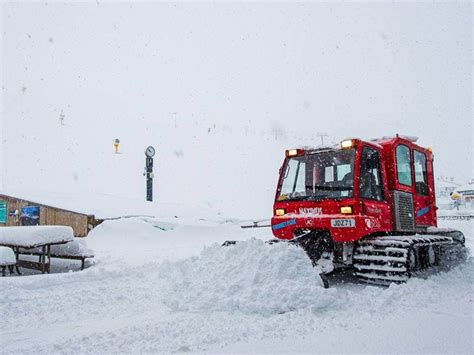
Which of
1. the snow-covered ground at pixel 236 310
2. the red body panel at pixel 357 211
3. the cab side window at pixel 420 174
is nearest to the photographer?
the snow-covered ground at pixel 236 310

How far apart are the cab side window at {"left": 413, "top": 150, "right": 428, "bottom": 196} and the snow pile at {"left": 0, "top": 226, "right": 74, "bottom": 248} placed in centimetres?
773

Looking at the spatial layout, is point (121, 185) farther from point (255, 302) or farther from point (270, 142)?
point (255, 302)

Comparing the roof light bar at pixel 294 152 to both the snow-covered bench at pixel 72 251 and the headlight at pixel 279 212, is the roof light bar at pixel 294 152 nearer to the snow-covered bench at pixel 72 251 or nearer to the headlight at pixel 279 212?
the headlight at pixel 279 212

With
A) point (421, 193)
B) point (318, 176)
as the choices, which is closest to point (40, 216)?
point (318, 176)

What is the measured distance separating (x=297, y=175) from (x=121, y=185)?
23.0 metres

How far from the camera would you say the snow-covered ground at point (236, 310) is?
3.86m

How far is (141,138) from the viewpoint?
1447 inches

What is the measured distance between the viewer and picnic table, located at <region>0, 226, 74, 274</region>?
7941mm

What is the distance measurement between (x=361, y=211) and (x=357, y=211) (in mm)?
135

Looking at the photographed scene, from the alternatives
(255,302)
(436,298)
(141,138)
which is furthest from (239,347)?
(141,138)

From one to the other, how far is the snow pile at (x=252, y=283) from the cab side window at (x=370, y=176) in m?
1.82

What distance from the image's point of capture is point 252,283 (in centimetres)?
536

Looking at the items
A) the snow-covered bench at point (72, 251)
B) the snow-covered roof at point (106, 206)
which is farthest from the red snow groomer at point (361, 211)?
the snow-covered roof at point (106, 206)

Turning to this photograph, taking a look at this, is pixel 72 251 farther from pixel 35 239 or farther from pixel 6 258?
pixel 6 258
